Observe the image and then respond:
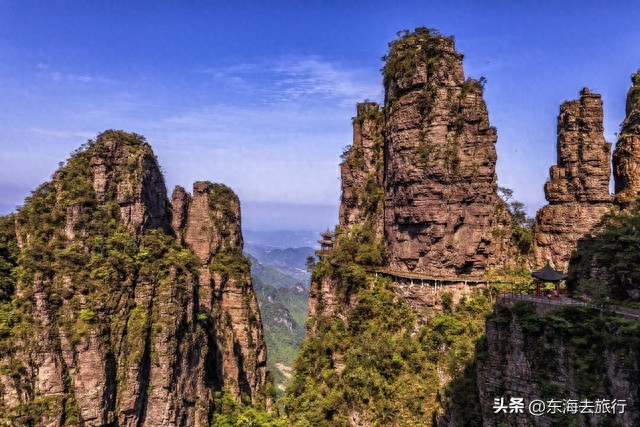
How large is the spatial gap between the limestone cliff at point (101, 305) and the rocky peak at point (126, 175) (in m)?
0.09

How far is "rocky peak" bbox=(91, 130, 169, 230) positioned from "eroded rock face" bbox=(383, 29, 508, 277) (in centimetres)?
2458

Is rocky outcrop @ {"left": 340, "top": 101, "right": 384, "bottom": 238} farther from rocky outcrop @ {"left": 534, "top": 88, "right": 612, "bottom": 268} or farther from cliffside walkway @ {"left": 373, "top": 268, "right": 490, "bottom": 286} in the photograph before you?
rocky outcrop @ {"left": 534, "top": 88, "right": 612, "bottom": 268}

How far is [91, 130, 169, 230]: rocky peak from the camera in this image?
34031mm

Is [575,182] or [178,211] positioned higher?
[575,182]

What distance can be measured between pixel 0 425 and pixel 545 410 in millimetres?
32375

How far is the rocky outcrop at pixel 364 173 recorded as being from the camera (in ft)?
121

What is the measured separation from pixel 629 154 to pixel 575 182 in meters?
4.04

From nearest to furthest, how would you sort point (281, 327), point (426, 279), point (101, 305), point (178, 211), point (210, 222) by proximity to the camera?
point (101, 305) < point (426, 279) < point (178, 211) < point (210, 222) < point (281, 327)

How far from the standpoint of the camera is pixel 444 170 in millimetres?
29234

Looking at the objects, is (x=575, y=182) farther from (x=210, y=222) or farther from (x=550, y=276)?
(x=210, y=222)

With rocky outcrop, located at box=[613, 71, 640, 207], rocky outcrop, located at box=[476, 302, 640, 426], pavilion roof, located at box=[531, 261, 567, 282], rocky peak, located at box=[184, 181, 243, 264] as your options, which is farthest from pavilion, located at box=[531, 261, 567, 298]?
rocky peak, located at box=[184, 181, 243, 264]

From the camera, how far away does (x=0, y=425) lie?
2438 cm

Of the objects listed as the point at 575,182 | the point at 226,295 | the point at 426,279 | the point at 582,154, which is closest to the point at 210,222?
the point at 226,295

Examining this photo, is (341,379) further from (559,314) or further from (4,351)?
(4,351)
